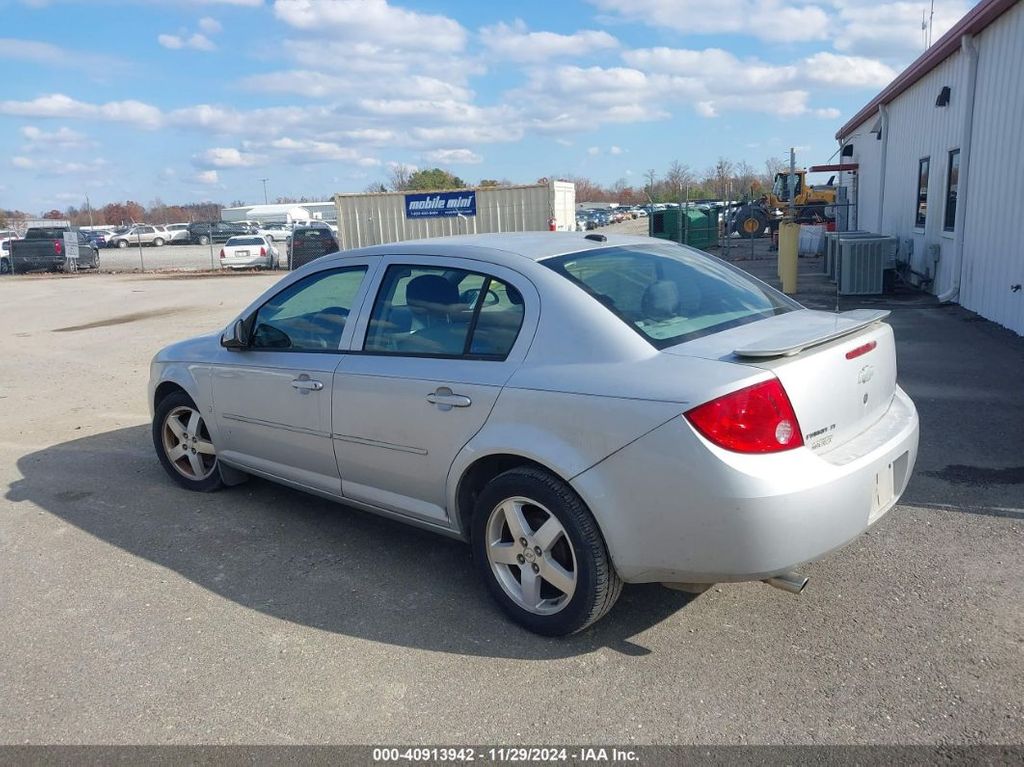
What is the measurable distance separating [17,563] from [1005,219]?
440 inches

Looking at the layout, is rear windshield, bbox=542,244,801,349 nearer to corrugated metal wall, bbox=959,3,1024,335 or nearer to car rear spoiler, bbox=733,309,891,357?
car rear spoiler, bbox=733,309,891,357

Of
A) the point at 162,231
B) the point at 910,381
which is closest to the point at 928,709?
the point at 910,381

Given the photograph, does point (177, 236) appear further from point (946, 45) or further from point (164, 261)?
point (946, 45)

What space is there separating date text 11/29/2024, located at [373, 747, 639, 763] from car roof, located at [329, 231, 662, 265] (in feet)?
6.58

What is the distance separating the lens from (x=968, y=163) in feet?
39.2

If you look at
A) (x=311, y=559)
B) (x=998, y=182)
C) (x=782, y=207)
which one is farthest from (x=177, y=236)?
(x=311, y=559)

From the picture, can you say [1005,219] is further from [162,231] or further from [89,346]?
[162,231]

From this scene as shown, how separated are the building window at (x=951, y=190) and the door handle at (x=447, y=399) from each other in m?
12.1

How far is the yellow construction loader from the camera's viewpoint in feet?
104

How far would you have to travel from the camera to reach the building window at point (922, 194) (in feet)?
49.8

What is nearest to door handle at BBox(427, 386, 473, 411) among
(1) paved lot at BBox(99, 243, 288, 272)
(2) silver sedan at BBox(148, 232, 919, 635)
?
(2) silver sedan at BBox(148, 232, 919, 635)

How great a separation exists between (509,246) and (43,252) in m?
34.3

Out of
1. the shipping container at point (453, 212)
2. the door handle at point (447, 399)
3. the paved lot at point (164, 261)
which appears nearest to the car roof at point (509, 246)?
the door handle at point (447, 399)

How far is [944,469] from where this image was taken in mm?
5352
